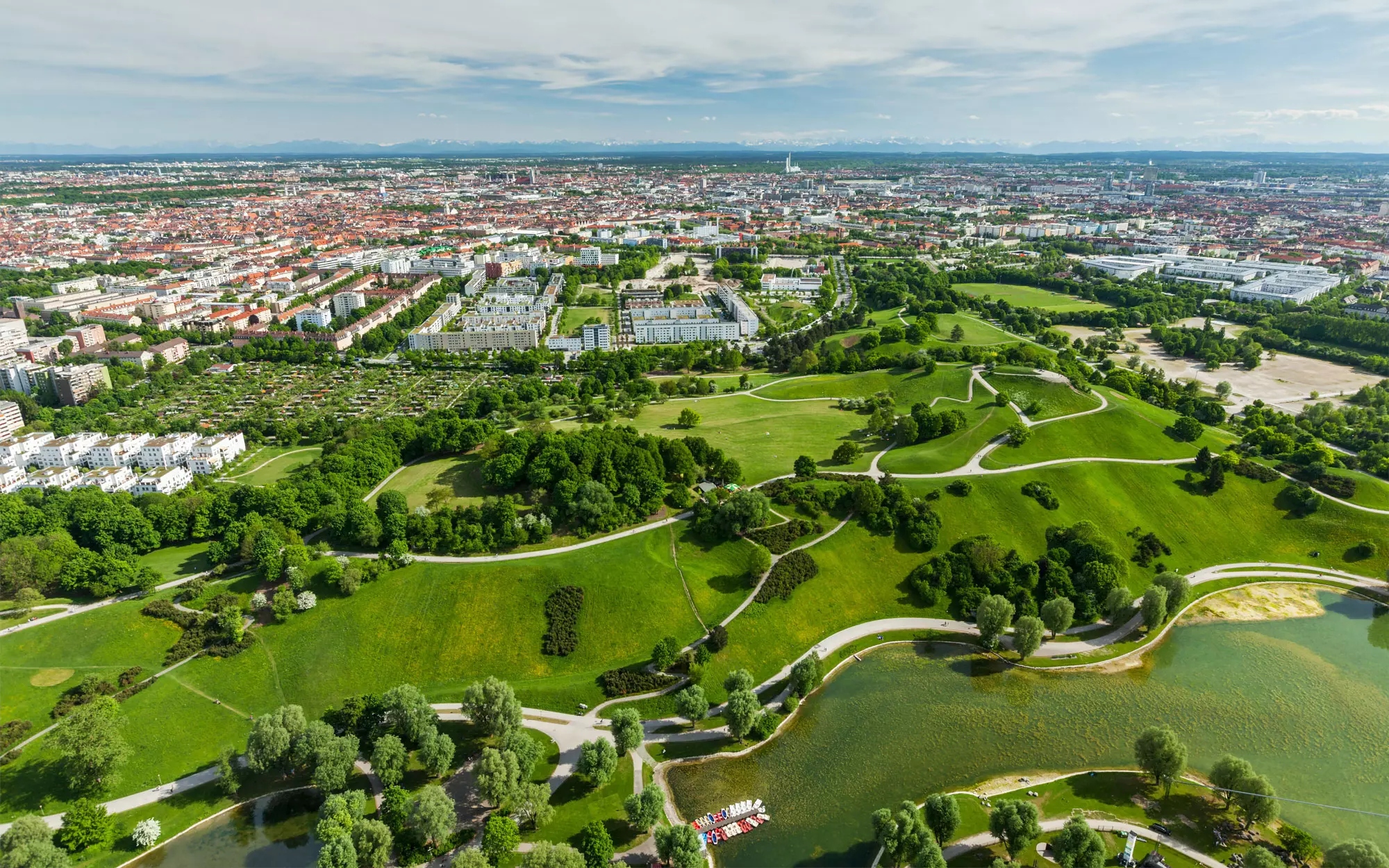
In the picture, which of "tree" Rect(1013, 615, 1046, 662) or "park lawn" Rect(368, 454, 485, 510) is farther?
"park lawn" Rect(368, 454, 485, 510)

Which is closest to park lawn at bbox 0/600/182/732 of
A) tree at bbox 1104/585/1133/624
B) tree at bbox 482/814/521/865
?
tree at bbox 482/814/521/865

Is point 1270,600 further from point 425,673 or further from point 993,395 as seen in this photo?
point 425,673

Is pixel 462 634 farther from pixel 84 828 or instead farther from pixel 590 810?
pixel 84 828

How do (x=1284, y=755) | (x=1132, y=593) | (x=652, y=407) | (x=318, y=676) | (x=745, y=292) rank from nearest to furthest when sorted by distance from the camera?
(x=1284, y=755) < (x=318, y=676) < (x=1132, y=593) < (x=652, y=407) < (x=745, y=292)

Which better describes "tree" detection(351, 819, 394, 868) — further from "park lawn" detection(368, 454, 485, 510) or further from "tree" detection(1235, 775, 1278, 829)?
"tree" detection(1235, 775, 1278, 829)

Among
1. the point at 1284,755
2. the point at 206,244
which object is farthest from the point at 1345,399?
the point at 206,244

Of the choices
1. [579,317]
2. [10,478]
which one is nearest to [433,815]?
[10,478]
